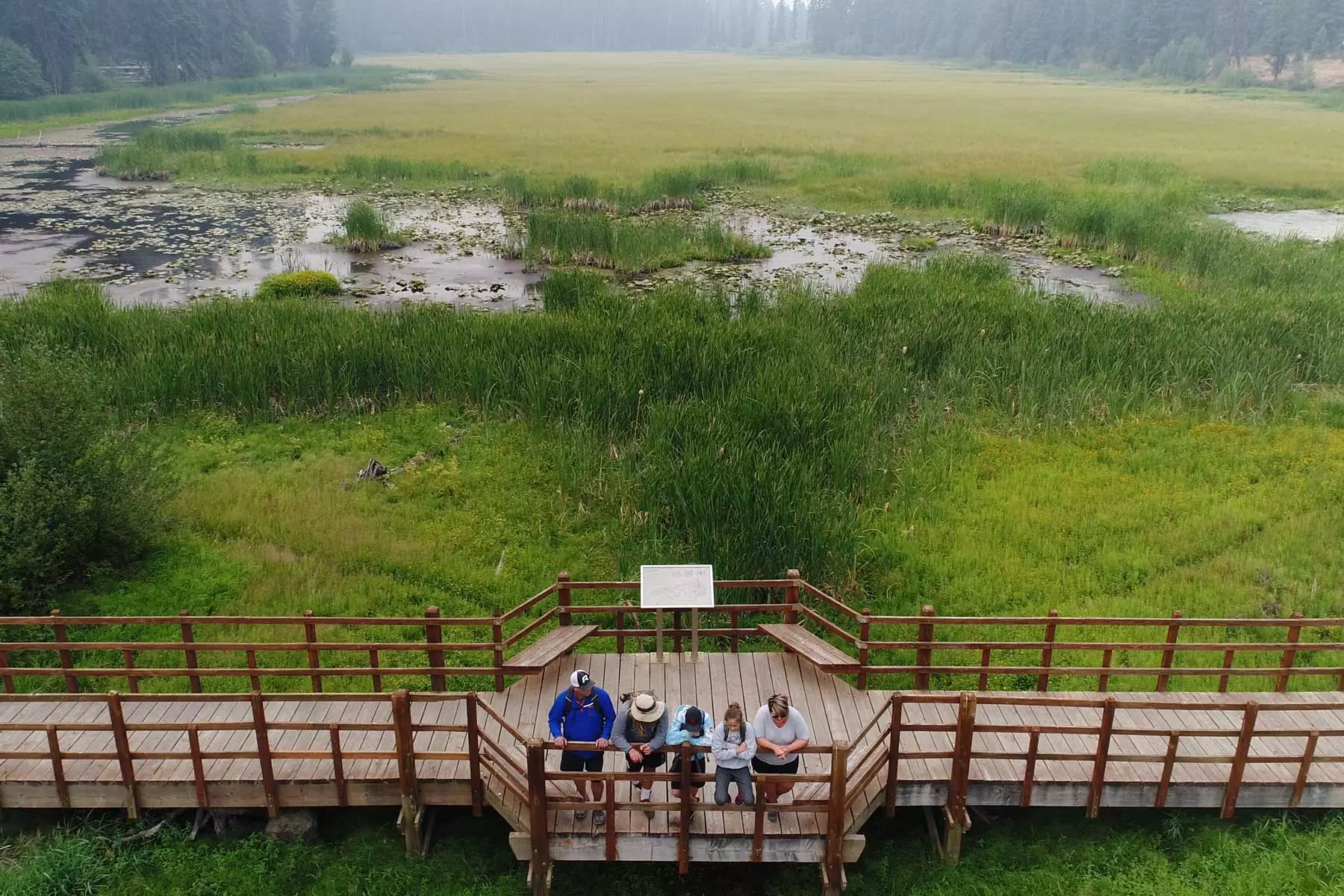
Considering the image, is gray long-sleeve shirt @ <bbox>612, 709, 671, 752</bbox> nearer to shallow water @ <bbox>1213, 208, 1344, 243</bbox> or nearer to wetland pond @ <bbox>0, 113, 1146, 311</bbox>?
wetland pond @ <bbox>0, 113, 1146, 311</bbox>

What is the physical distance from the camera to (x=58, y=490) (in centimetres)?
1142

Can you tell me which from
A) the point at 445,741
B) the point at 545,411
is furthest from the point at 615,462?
the point at 445,741

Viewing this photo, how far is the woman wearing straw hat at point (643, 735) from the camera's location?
7.27 meters

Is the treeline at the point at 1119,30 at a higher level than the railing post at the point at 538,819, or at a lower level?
higher

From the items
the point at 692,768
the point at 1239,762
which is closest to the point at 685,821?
the point at 692,768

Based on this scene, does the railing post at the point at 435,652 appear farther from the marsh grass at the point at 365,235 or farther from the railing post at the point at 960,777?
the marsh grass at the point at 365,235

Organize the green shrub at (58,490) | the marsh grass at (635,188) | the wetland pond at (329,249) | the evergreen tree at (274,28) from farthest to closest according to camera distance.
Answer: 1. the evergreen tree at (274,28)
2. the marsh grass at (635,188)
3. the wetland pond at (329,249)
4. the green shrub at (58,490)

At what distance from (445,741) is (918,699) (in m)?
4.02

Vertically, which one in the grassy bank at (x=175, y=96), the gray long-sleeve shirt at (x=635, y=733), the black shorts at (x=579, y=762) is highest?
the grassy bank at (x=175, y=96)

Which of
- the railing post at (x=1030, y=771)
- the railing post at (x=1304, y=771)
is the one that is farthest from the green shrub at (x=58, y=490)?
the railing post at (x=1304, y=771)

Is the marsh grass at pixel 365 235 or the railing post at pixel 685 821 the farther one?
the marsh grass at pixel 365 235

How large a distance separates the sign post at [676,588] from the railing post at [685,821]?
60.5 inches

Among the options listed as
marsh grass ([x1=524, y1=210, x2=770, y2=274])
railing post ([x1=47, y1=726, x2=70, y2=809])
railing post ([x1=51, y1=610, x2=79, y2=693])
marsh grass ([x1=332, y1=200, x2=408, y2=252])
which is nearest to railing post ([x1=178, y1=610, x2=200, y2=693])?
railing post ([x1=51, y1=610, x2=79, y2=693])

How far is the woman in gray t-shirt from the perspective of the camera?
23.6ft
